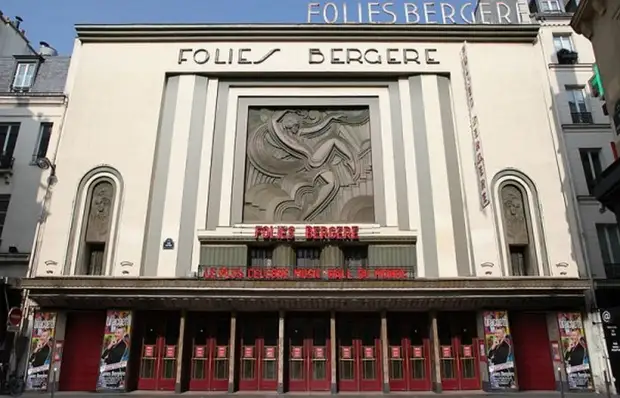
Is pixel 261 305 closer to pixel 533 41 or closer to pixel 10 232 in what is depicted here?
pixel 10 232

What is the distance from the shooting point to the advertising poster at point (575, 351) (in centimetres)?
1994

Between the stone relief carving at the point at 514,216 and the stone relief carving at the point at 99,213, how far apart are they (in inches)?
758

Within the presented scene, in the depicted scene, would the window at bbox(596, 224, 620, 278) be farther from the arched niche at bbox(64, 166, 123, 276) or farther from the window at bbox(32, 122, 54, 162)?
the window at bbox(32, 122, 54, 162)

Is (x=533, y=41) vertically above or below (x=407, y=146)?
above

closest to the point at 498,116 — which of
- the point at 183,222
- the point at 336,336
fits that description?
the point at 336,336

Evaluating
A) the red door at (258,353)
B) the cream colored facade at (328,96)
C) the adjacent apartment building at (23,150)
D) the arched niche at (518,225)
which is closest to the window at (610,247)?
the cream colored facade at (328,96)

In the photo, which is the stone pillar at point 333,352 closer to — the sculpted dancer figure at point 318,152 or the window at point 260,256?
the window at point 260,256

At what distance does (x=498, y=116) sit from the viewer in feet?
79.1

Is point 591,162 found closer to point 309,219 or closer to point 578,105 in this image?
point 578,105

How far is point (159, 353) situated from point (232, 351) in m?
Answer: 3.47

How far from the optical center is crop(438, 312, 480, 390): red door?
67.5ft

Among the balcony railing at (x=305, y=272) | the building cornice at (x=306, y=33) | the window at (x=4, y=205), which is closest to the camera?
the balcony railing at (x=305, y=272)

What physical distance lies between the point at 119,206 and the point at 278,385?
444 inches

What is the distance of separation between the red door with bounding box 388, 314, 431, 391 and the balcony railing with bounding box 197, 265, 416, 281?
2114mm
